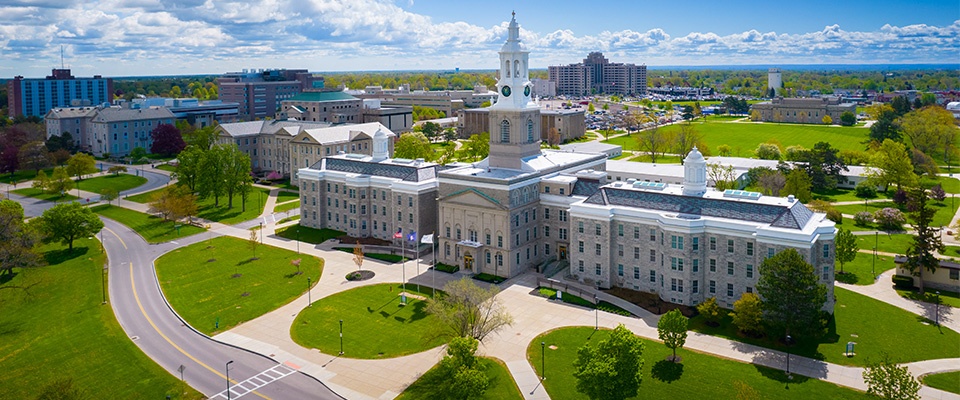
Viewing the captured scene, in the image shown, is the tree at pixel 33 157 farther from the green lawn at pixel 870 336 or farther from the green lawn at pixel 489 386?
the green lawn at pixel 870 336

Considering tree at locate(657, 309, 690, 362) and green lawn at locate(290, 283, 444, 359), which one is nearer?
tree at locate(657, 309, 690, 362)

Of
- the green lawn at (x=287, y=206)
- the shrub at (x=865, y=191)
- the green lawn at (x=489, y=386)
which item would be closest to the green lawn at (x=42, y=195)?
the green lawn at (x=287, y=206)

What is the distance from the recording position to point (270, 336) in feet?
199

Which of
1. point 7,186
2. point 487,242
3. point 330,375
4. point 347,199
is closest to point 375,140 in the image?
point 347,199

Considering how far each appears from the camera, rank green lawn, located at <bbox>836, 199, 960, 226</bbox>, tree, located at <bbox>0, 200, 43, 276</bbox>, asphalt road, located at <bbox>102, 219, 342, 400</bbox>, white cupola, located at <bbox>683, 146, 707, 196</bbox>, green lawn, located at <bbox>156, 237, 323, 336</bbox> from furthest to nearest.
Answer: green lawn, located at <bbox>836, 199, 960, 226</bbox> → tree, located at <bbox>0, 200, 43, 276</bbox> → white cupola, located at <bbox>683, 146, 707, 196</bbox> → green lawn, located at <bbox>156, 237, 323, 336</bbox> → asphalt road, located at <bbox>102, 219, 342, 400</bbox>

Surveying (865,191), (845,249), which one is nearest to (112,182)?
(845,249)

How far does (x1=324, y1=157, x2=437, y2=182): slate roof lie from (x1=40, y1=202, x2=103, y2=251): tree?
102 feet

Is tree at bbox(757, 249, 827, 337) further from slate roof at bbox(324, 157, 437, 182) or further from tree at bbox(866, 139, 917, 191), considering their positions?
tree at bbox(866, 139, 917, 191)

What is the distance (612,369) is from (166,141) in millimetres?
154257

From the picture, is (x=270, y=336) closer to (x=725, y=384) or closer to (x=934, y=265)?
(x=725, y=384)

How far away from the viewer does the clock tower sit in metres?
85.8

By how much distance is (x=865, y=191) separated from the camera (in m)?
112

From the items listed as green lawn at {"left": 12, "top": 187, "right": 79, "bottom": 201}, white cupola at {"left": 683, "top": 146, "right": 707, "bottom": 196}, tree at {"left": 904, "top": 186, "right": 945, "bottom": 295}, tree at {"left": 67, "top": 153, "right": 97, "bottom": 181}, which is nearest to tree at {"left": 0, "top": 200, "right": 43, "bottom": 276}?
green lawn at {"left": 12, "top": 187, "right": 79, "bottom": 201}

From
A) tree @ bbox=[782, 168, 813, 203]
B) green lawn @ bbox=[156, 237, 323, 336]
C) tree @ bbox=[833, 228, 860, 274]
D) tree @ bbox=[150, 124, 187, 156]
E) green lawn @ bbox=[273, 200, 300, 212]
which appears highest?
tree @ bbox=[150, 124, 187, 156]
